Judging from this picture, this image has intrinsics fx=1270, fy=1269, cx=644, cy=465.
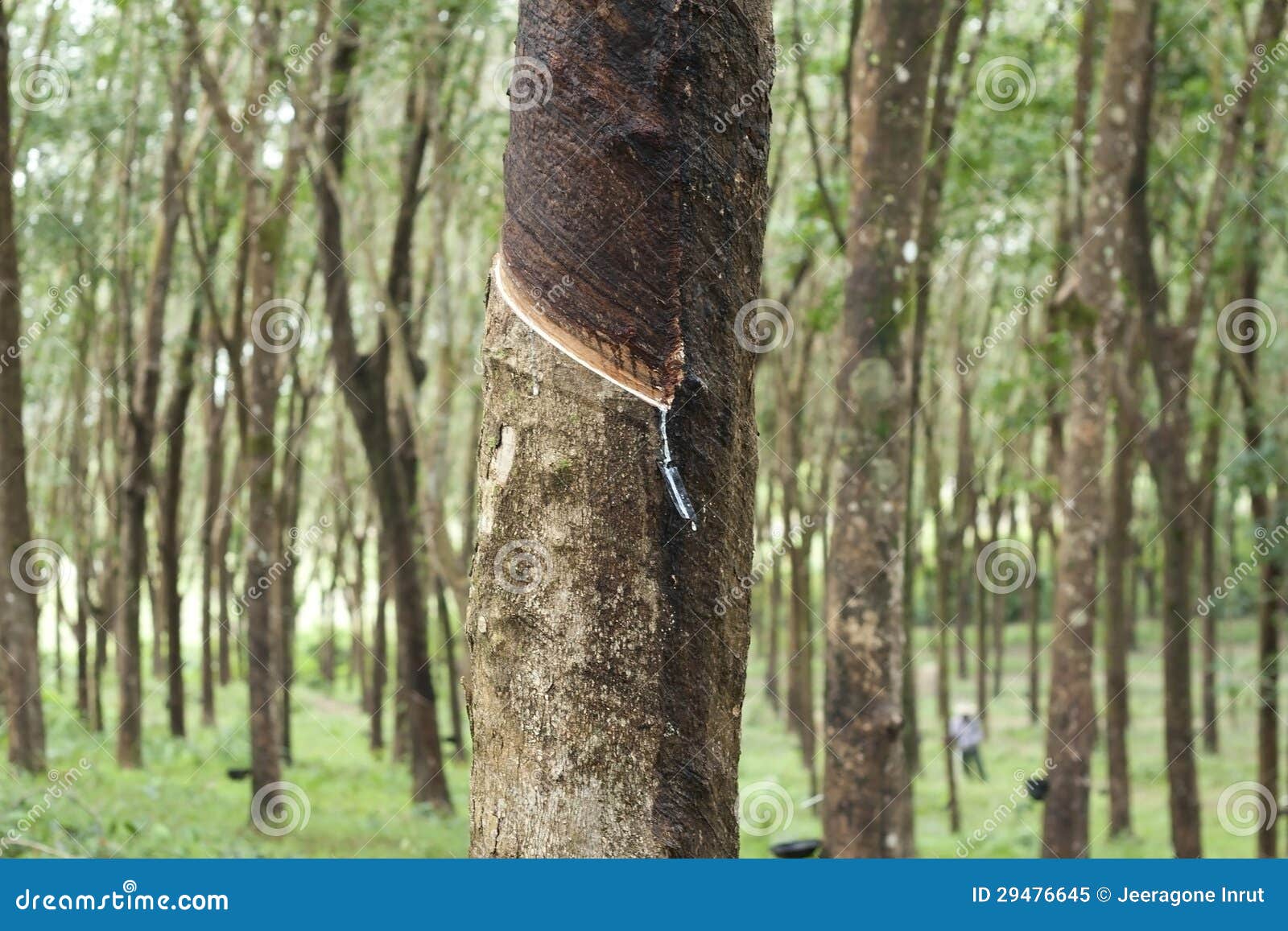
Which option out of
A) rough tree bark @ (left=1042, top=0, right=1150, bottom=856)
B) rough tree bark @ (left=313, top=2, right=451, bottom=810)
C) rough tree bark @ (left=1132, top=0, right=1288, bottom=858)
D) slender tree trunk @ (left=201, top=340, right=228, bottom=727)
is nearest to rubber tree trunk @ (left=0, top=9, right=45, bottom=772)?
rough tree bark @ (left=313, top=2, right=451, bottom=810)

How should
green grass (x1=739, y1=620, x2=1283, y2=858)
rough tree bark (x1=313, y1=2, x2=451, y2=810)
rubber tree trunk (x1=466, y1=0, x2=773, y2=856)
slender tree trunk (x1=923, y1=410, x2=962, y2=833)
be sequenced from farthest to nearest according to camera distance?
slender tree trunk (x1=923, y1=410, x2=962, y2=833)
green grass (x1=739, y1=620, x2=1283, y2=858)
rough tree bark (x1=313, y1=2, x2=451, y2=810)
rubber tree trunk (x1=466, y1=0, x2=773, y2=856)

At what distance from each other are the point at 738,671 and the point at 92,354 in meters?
18.3

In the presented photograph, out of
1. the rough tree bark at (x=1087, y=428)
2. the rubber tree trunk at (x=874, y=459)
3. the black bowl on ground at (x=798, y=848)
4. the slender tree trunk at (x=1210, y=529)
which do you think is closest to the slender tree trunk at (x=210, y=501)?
the rough tree bark at (x=1087, y=428)

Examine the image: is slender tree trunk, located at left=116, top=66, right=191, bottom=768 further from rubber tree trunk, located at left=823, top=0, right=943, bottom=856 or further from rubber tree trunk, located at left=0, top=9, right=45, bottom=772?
rubber tree trunk, located at left=823, top=0, right=943, bottom=856

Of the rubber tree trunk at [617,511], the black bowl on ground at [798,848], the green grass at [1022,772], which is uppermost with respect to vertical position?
the rubber tree trunk at [617,511]

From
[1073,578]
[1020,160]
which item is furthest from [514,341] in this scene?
[1020,160]

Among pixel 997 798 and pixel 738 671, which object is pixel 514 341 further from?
pixel 997 798

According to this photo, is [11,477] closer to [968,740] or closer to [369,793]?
[369,793]

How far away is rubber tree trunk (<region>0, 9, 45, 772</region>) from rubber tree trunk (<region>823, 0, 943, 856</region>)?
5313 mm

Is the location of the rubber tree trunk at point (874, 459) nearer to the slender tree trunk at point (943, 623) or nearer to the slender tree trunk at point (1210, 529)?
the slender tree trunk at point (943, 623)

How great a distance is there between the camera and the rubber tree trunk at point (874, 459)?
5645 mm

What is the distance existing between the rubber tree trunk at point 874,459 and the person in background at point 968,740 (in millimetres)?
9605

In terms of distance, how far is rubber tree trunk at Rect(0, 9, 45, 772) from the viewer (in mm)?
8055

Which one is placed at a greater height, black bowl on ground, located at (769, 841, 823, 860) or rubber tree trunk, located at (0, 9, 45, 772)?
rubber tree trunk, located at (0, 9, 45, 772)
